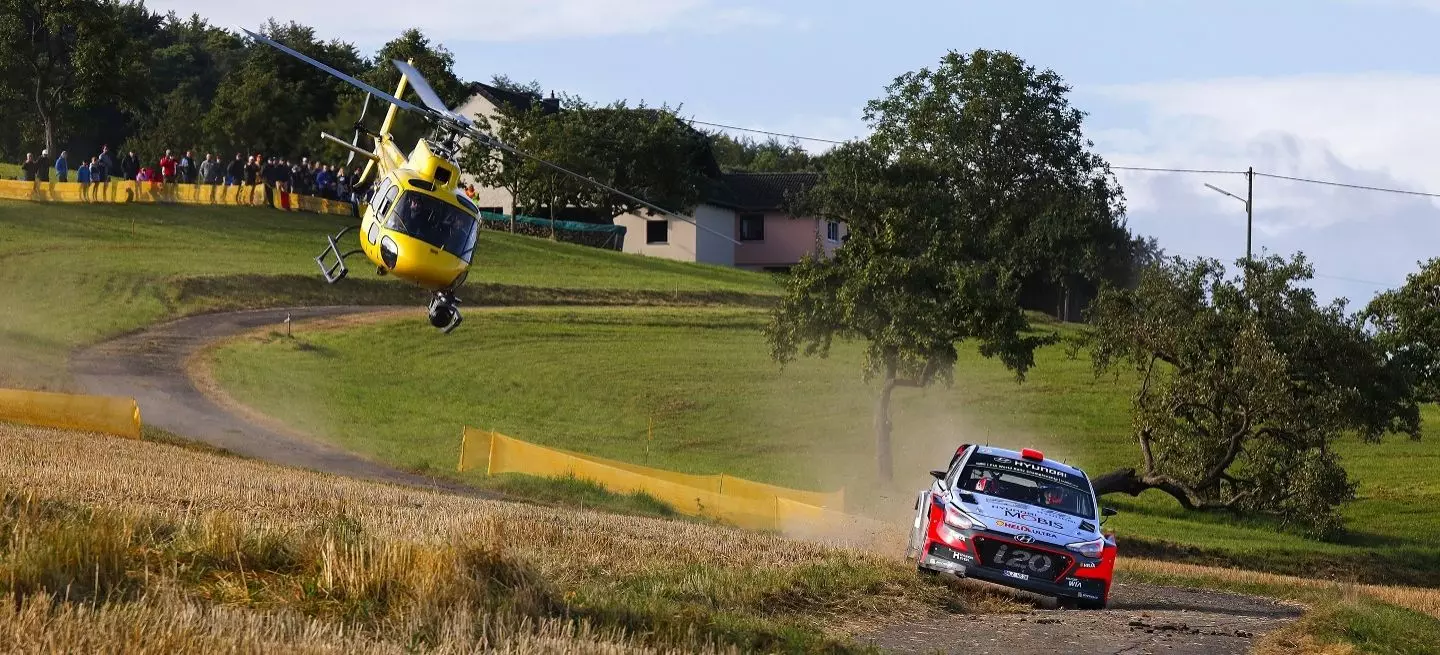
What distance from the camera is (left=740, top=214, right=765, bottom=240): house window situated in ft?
313

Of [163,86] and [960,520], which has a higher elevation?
[163,86]

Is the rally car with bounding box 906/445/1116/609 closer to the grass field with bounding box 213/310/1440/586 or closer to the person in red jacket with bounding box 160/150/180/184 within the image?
the grass field with bounding box 213/310/1440/586

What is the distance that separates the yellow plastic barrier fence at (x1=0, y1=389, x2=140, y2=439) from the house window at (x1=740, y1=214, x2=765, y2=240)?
64.9 m

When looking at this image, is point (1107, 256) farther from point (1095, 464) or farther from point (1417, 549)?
point (1417, 549)

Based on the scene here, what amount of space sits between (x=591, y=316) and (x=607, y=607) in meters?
47.4

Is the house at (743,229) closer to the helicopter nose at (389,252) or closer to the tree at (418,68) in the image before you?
the tree at (418,68)

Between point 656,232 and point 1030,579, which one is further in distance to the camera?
point 656,232

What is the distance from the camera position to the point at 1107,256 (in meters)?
77.2

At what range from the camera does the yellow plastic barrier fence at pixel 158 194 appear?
217 feet

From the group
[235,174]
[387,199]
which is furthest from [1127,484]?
[235,174]

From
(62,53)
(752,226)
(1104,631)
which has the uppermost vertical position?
(62,53)

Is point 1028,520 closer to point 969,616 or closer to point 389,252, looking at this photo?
point 969,616

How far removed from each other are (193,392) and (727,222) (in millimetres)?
56299

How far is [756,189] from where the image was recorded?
3819 inches
